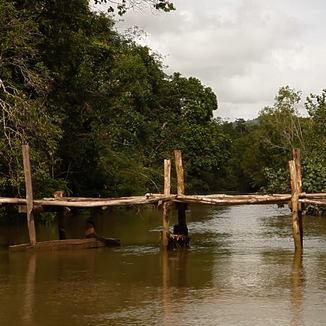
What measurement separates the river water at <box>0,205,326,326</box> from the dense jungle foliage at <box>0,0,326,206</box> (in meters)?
3.45

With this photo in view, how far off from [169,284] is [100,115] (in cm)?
1542

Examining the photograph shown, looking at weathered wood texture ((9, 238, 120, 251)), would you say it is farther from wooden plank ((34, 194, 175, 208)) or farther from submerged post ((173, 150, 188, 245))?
submerged post ((173, 150, 188, 245))

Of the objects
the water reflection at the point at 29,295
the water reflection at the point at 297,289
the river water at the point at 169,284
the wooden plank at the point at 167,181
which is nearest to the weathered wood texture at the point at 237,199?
the wooden plank at the point at 167,181

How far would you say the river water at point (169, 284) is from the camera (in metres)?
9.59

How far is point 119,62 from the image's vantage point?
3941 cm

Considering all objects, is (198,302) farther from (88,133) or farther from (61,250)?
(88,133)

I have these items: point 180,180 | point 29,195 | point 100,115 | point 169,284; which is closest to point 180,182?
point 180,180

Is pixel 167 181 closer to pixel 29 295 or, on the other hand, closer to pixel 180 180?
pixel 180 180

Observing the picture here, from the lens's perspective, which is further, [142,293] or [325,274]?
[325,274]

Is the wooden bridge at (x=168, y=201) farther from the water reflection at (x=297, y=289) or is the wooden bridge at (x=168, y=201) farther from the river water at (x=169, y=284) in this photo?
the water reflection at (x=297, y=289)

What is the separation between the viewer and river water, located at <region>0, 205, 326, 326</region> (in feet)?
31.4

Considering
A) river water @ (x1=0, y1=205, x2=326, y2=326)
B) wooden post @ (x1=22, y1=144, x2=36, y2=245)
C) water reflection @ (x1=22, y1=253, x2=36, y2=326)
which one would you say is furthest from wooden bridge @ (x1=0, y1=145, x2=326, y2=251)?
water reflection @ (x1=22, y1=253, x2=36, y2=326)

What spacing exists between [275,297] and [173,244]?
6.66 m

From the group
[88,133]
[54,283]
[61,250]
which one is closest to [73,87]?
[88,133]
